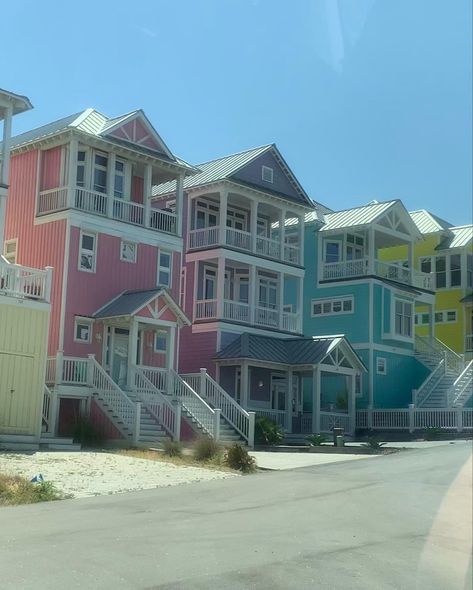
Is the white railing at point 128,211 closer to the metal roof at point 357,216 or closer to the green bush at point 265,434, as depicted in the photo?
the green bush at point 265,434

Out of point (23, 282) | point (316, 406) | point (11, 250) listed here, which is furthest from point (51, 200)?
point (316, 406)

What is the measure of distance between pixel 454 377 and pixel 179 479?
24.0 metres

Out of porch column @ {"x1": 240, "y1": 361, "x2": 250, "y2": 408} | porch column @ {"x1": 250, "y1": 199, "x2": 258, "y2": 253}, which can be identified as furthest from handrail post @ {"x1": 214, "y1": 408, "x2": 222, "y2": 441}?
porch column @ {"x1": 250, "y1": 199, "x2": 258, "y2": 253}

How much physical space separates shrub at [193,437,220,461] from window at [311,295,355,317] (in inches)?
831

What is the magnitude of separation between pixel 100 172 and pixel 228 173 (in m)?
6.28

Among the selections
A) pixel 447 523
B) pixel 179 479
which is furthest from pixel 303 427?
pixel 447 523

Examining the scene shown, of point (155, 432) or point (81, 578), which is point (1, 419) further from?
point (81, 578)

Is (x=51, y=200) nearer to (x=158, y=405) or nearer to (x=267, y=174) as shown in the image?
(x=158, y=405)

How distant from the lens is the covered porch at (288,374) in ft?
108

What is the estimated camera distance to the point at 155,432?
990 inches

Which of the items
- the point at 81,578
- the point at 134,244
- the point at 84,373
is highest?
the point at 134,244

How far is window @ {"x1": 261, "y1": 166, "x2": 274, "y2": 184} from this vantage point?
1443 inches

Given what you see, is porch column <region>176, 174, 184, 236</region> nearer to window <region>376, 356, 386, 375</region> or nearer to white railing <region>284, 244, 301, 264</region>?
white railing <region>284, 244, 301, 264</region>

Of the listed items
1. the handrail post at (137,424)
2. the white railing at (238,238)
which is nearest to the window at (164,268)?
the white railing at (238,238)
